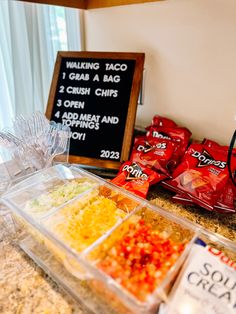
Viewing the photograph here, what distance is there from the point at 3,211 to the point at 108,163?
43cm

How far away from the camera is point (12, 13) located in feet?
3.02

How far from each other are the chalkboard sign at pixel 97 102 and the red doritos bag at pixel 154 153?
49 mm

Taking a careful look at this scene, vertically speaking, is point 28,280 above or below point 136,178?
below

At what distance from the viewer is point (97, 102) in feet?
3.30

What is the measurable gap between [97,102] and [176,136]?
37 cm

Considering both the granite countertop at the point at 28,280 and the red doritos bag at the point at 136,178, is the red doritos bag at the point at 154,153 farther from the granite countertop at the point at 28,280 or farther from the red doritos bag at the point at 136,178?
the granite countertop at the point at 28,280

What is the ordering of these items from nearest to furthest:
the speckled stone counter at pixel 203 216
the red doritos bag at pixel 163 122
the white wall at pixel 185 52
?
the speckled stone counter at pixel 203 216
the white wall at pixel 185 52
the red doritos bag at pixel 163 122

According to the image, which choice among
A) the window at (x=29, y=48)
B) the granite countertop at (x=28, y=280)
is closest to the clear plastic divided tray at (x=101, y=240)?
the granite countertop at (x=28, y=280)

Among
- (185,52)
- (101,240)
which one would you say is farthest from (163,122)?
(101,240)

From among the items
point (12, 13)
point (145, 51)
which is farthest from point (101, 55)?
point (12, 13)

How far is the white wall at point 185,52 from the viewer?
0.86 metres

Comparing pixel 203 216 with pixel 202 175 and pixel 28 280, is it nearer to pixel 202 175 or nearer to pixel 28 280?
pixel 202 175

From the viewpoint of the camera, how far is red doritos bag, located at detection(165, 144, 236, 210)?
765mm

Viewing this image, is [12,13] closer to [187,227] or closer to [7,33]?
[7,33]
